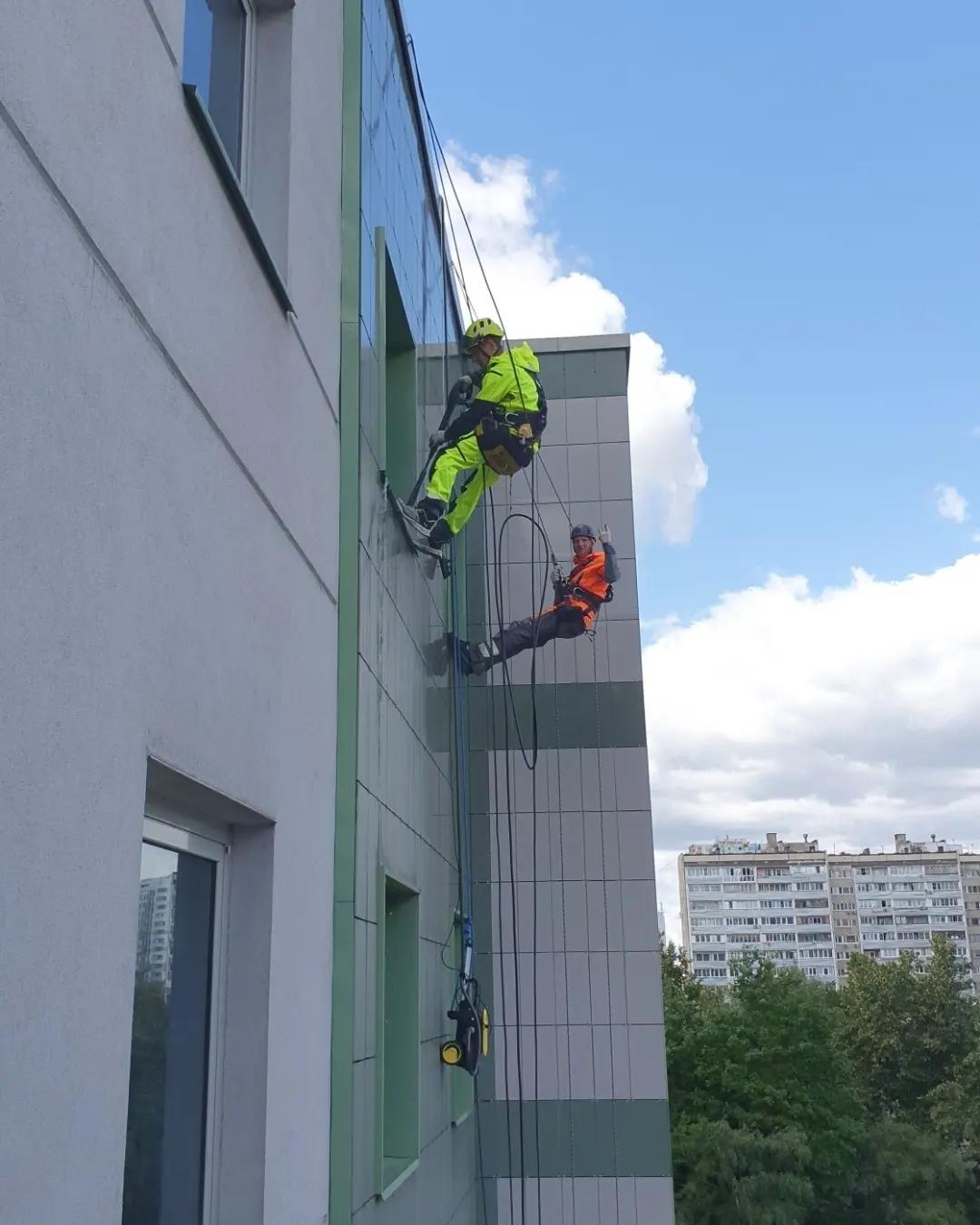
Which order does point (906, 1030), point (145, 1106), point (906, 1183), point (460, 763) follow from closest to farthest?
point (145, 1106), point (460, 763), point (906, 1183), point (906, 1030)

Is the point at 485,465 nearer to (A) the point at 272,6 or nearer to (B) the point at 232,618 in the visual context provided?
(A) the point at 272,6

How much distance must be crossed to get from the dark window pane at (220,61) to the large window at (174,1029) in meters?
1.79

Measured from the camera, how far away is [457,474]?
619cm

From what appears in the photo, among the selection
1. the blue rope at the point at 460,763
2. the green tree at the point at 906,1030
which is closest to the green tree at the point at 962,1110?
the green tree at the point at 906,1030

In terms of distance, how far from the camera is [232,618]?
262cm

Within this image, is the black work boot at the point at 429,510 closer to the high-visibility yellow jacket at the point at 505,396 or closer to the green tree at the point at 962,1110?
the high-visibility yellow jacket at the point at 505,396

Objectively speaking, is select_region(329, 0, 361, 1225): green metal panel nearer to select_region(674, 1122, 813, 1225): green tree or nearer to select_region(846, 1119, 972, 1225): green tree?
select_region(674, 1122, 813, 1225): green tree

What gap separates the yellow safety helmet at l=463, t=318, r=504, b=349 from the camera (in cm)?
667

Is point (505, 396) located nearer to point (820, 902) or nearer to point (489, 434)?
point (489, 434)

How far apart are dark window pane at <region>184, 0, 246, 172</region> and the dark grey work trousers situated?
499cm

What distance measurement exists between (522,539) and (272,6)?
19.9 ft

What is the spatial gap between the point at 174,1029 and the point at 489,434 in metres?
4.08

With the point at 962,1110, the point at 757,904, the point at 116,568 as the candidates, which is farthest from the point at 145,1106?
the point at 757,904

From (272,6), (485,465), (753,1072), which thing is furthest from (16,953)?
(753,1072)
